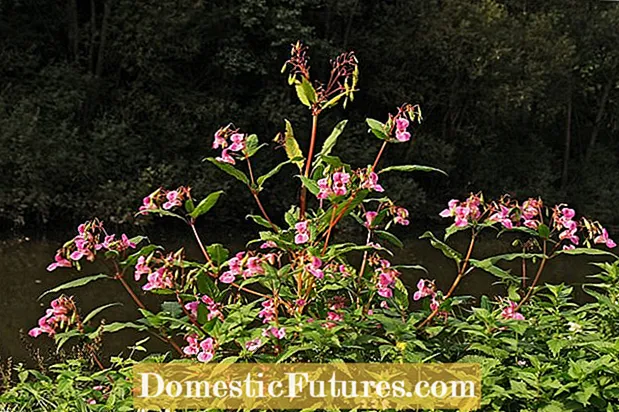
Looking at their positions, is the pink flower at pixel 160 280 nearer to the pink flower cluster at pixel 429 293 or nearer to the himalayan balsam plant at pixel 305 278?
the himalayan balsam plant at pixel 305 278

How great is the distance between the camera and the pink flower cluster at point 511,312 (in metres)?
1.94

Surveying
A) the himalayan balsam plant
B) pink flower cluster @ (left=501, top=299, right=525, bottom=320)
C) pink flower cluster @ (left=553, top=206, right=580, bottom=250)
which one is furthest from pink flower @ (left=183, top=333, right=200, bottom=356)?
pink flower cluster @ (left=553, top=206, right=580, bottom=250)

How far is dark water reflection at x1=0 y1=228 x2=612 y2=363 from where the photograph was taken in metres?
5.62

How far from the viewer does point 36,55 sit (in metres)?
10.8

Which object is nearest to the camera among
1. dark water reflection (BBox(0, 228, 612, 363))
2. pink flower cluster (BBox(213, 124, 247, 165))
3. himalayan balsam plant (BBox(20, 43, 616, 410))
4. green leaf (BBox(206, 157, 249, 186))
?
himalayan balsam plant (BBox(20, 43, 616, 410))

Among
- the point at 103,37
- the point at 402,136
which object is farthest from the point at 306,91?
the point at 103,37

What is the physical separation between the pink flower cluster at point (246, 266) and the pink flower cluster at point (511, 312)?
56cm

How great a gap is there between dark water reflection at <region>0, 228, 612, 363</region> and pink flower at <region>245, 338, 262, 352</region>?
2846mm

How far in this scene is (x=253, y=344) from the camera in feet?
5.44

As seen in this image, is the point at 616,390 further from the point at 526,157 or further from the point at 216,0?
the point at 526,157

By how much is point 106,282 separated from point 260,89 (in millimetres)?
4902

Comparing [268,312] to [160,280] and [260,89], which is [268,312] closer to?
[160,280]

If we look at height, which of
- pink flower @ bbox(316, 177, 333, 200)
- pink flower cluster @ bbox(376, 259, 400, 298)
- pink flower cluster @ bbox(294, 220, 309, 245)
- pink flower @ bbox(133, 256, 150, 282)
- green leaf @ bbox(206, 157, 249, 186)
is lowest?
pink flower cluster @ bbox(376, 259, 400, 298)

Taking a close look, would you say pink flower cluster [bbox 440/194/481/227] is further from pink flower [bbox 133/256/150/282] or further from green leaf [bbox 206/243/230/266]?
pink flower [bbox 133/256/150/282]
